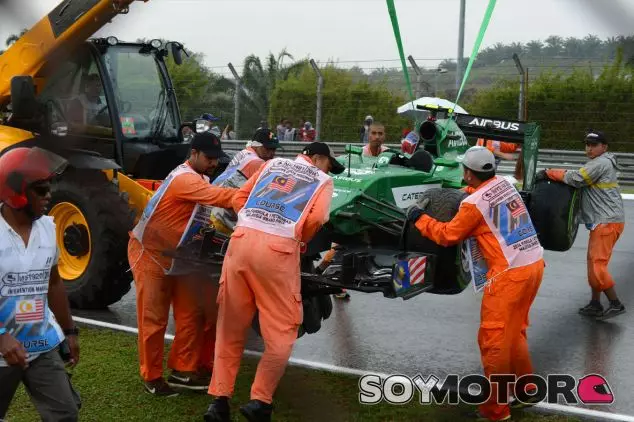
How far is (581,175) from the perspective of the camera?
7691mm

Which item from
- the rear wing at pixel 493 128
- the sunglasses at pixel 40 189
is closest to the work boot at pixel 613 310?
the rear wing at pixel 493 128

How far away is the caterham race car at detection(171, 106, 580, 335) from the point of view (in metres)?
5.68

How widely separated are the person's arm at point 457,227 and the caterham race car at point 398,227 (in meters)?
0.27

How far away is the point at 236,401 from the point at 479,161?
232 cm

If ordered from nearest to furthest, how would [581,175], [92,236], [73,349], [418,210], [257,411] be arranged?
[73,349]
[257,411]
[418,210]
[581,175]
[92,236]

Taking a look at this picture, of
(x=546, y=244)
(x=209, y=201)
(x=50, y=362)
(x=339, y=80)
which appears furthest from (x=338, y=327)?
(x=339, y=80)

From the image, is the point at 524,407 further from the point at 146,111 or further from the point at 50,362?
the point at 146,111

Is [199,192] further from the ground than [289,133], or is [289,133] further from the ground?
[199,192]

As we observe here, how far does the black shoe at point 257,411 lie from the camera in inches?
188

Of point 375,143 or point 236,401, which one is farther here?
point 375,143

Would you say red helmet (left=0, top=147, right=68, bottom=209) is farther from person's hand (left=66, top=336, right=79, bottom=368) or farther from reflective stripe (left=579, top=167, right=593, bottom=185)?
reflective stripe (left=579, top=167, right=593, bottom=185)

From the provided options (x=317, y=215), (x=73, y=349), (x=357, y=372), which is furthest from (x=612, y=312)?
(x=73, y=349)

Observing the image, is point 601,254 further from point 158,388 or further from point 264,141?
point 158,388

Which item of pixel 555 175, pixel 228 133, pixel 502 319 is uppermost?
pixel 555 175
